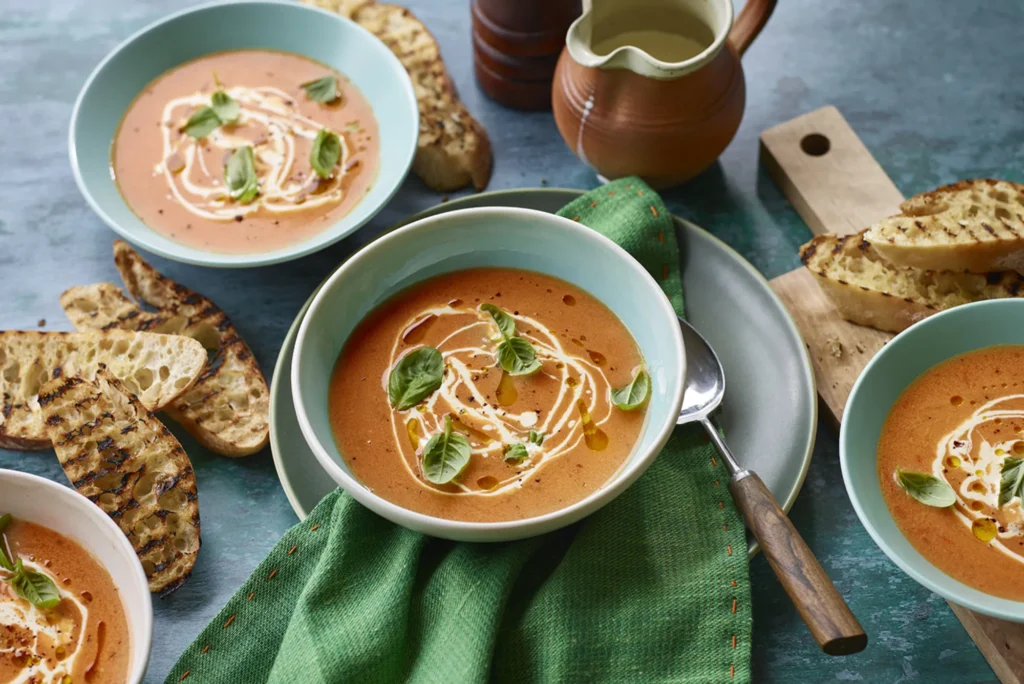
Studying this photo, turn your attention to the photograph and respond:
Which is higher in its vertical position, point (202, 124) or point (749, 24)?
point (749, 24)

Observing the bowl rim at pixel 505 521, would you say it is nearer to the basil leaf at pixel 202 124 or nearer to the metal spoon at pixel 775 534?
the metal spoon at pixel 775 534

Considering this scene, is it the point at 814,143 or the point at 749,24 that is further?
the point at 814,143

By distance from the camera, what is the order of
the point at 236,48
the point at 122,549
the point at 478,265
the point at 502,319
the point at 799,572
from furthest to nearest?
the point at 236,48 < the point at 478,265 < the point at 502,319 < the point at 122,549 < the point at 799,572

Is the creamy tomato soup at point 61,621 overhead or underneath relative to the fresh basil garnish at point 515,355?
underneath

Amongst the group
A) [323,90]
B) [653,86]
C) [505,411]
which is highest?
[653,86]

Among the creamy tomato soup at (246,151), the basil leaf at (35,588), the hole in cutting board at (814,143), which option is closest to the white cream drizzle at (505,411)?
the creamy tomato soup at (246,151)

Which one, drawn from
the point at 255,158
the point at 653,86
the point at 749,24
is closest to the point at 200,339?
the point at 255,158

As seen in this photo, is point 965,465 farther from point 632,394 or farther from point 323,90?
point 323,90

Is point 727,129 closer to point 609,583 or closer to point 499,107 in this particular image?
point 499,107

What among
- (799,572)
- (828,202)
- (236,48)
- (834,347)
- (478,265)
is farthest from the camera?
(236,48)
